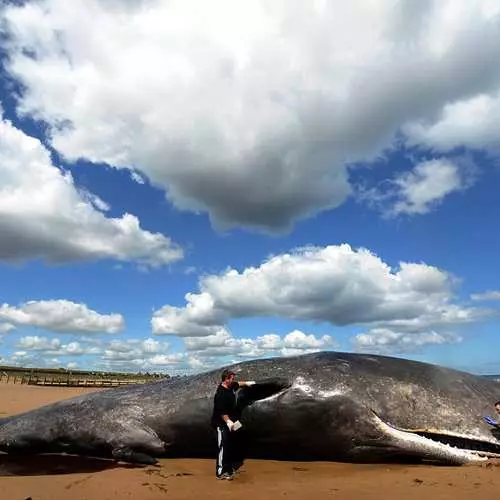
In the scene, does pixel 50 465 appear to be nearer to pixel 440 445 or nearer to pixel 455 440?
pixel 440 445

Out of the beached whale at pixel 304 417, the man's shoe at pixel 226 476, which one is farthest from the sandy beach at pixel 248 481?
the beached whale at pixel 304 417

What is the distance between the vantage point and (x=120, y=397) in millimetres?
10570

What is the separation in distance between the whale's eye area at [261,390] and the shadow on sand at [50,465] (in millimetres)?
2040

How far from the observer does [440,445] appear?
28.1ft

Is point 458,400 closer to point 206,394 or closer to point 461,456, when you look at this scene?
point 461,456

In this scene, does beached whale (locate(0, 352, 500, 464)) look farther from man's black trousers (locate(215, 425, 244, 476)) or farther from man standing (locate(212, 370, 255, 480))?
man standing (locate(212, 370, 255, 480))

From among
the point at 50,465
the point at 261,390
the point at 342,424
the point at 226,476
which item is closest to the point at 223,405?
the point at 261,390

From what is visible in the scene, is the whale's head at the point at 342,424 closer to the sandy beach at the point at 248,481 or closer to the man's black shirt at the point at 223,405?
the sandy beach at the point at 248,481

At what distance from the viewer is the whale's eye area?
30.8ft

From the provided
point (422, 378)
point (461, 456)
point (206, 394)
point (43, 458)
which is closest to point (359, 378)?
point (422, 378)

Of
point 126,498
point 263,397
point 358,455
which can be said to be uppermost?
point 263,397

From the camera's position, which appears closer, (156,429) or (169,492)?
(169,492)

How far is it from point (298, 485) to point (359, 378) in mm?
2852

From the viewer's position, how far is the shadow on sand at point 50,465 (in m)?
8.20
